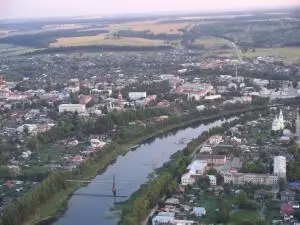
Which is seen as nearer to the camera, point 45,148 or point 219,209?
point 219,209

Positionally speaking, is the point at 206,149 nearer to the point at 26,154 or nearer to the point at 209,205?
the point at 209,205

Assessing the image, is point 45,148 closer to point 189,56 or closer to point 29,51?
point 189,56

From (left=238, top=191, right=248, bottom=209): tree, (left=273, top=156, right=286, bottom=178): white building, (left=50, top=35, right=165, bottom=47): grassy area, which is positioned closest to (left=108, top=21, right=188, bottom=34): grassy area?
(left=50, top=35, right=165, bottom=47): grassy area

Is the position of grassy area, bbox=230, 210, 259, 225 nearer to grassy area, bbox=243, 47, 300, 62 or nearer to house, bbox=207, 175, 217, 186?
house, bbox=207, 175, 217, 186

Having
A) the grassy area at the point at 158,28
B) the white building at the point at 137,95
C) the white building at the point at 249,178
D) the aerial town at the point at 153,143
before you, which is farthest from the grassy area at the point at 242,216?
the grassy area at the point at 158,28

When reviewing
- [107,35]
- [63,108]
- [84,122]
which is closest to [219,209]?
[84,122]
